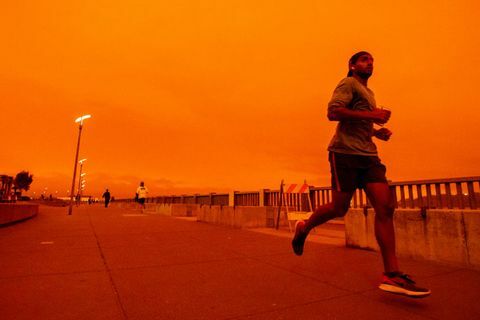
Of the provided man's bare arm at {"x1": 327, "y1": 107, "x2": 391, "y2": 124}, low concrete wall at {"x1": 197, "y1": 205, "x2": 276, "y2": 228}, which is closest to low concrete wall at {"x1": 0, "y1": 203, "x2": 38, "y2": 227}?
low concrete wall at {"x1": 197, "y1": 205, "x2": 276, "y2": 228}

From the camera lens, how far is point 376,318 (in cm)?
236

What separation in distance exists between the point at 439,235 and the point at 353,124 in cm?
259

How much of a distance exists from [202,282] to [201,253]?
1809mm

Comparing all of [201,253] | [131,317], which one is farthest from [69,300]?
[201,253]

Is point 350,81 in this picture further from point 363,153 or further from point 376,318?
point 376,318

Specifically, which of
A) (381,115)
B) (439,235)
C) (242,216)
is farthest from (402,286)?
(242,216)

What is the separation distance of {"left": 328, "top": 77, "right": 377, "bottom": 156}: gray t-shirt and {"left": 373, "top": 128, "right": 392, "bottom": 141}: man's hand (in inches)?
9.1

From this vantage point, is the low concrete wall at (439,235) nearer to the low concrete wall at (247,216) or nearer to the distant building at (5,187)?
the low concrete wall at (247,216)

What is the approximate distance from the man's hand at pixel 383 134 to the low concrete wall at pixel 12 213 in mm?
10946

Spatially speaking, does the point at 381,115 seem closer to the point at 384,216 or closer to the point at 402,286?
the point at 384,216

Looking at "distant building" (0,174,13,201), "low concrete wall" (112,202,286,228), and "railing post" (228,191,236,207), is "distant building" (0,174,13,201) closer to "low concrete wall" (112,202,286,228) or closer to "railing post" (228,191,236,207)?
"low concrete wall" (112,202,286,228)

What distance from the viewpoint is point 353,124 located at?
3.20m

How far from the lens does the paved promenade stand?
8.20 ft

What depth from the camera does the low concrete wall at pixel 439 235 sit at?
4.12 meters
